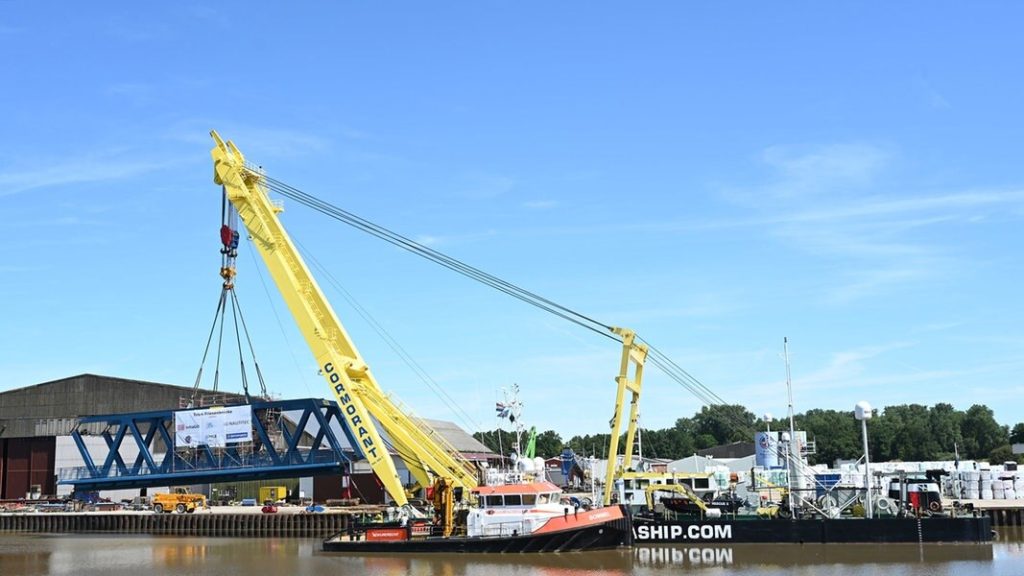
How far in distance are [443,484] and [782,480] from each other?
18054 mm

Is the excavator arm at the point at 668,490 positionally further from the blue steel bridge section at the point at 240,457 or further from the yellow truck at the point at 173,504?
the yellow truck at the point at 173,504

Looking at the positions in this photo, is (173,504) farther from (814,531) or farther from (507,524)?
(814,531)

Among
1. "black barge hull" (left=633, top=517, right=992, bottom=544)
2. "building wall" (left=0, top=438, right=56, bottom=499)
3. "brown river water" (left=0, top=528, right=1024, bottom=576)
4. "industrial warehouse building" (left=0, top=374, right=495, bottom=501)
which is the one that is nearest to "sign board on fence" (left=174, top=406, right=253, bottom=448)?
"industrial warehouse building" (left=0, top=374, right=495, bottom=501)

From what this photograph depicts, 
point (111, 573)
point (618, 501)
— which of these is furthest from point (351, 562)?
point (618, 501)

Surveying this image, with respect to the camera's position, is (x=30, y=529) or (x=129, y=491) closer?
(x=30, y=529)

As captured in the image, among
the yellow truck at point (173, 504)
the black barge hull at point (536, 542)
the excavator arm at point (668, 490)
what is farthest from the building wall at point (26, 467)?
the excavator arm at point (668, 490)

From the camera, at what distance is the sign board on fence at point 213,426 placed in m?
54.0

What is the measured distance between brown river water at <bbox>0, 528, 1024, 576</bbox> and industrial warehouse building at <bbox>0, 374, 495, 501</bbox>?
24592 mm

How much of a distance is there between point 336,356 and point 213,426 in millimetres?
15582

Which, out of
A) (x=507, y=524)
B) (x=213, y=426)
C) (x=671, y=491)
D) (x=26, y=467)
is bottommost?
(x=507, y=524)

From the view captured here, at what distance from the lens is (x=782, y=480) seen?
4650 cm

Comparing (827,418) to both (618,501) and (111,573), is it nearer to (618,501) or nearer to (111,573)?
(618,501)

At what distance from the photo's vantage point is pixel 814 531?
3716 centimetres

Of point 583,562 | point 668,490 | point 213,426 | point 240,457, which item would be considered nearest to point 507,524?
point 583,562
